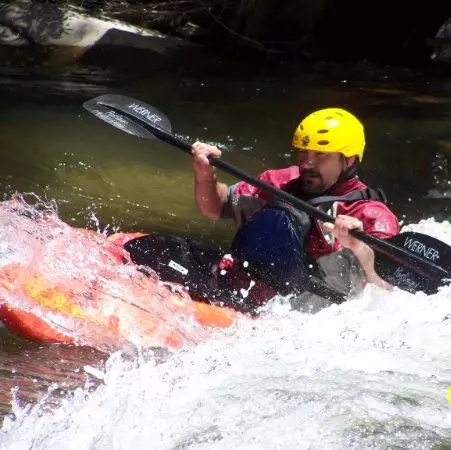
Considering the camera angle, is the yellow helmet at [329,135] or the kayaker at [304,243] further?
the yellow helmet at [329,135]

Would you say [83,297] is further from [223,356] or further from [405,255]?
[405,255]

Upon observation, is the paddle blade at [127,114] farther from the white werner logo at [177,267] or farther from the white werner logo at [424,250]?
the white werner logo at [424,250]

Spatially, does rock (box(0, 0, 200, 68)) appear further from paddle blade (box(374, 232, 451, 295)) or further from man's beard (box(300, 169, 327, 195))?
paddle blade (box(374, 232, 451, 295))

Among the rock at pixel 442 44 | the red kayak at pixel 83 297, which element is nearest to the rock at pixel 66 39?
the rock at pixel 442 44

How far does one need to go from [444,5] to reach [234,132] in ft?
22.0

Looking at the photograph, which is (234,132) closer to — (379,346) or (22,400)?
(379,346)

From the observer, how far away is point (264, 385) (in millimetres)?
2951

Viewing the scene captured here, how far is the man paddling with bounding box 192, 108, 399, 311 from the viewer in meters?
3.76

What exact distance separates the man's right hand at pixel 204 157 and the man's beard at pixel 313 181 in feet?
1.46

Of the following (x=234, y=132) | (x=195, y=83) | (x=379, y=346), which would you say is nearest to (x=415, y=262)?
(x=379, y=346)

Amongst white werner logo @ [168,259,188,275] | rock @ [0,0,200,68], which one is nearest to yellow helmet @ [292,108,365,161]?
white werner logo @ [168,259,188,275]

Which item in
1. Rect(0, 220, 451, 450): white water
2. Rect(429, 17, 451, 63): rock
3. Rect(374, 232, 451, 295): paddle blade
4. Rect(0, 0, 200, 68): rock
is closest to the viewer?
Rect(0, 220, 451, 450): white water

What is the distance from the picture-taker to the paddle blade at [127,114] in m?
4.40

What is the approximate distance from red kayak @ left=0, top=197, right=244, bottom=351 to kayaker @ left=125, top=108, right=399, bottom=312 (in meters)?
0.15
